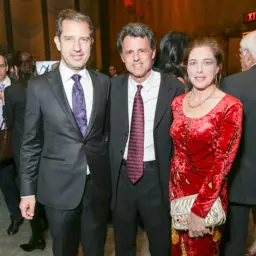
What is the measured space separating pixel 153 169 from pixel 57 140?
1.92 feet

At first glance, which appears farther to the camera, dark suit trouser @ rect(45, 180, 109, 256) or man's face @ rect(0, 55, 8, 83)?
man's face @ rect(0, 55, 8, 83)

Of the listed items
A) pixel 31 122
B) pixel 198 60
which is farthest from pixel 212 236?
pixel 31 122

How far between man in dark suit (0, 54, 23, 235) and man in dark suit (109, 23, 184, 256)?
1.52 meters

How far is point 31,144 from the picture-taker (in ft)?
5.24

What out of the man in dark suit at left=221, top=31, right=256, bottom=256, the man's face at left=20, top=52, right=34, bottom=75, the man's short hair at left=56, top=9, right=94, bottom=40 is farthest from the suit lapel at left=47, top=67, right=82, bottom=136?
the man's face at left=20, top=52, right=34, bottom=75

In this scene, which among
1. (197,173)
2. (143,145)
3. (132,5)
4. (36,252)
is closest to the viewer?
(197,173)

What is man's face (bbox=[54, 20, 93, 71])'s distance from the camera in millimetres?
1557

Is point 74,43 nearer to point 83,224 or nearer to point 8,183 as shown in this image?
point 83,224

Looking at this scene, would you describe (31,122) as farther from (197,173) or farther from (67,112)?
(197,173)

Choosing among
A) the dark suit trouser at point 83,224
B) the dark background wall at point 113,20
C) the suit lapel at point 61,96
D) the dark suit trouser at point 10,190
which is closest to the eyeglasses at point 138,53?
the suit lapel at point 61,96

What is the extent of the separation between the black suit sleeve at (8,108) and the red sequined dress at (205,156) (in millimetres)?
1690

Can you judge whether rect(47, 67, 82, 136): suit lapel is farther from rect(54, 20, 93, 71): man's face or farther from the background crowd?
rect(54, 20, 93, 71): man's face

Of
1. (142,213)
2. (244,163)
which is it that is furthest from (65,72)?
(244,163)

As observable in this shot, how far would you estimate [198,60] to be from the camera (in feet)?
5.04
